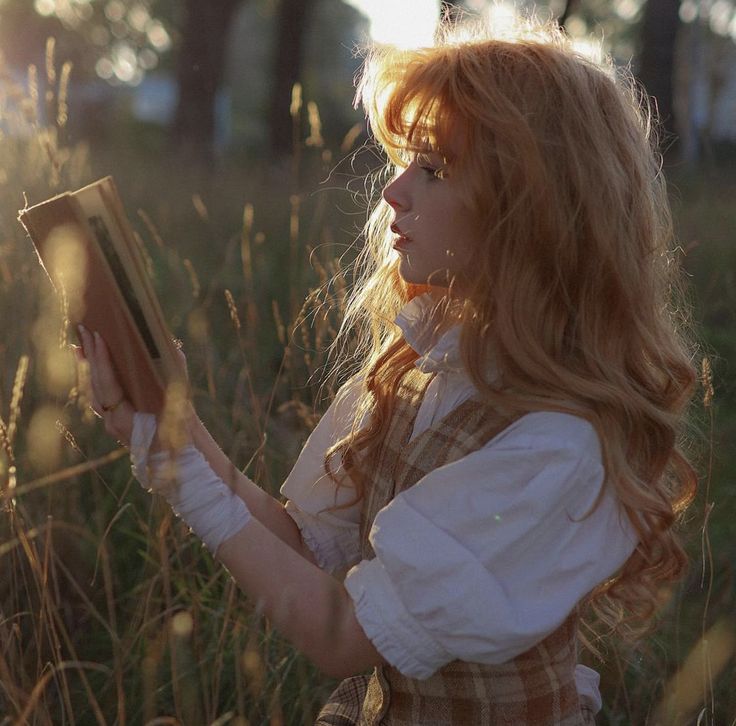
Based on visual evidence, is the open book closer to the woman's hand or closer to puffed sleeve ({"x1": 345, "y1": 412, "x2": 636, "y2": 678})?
the woman's hand

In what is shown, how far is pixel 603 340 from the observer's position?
1.43 meters

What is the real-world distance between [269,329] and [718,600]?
1922 millimetres

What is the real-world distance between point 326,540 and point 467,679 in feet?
1.35

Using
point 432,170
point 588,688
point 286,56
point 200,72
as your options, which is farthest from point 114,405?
point 286,56

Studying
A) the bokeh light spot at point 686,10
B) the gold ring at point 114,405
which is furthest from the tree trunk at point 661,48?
the gold ring at point 114,405

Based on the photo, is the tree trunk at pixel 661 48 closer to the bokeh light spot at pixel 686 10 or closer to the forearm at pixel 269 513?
the bokeh light spot at pixel 686 10

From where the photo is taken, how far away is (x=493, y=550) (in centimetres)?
123

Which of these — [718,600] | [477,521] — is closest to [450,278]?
[477,521]

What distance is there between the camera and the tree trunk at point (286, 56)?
37.6 feet

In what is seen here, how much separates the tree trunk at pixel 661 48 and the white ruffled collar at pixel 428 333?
6.66 m

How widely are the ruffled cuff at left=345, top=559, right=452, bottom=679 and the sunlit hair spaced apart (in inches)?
12.0

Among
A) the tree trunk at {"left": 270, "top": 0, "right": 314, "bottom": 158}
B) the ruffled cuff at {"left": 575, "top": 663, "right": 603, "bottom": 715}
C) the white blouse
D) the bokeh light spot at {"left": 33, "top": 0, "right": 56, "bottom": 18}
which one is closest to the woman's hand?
the white blouse

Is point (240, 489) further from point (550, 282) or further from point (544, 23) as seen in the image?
point (544, 23)

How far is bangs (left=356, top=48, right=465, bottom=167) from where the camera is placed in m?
1.45
